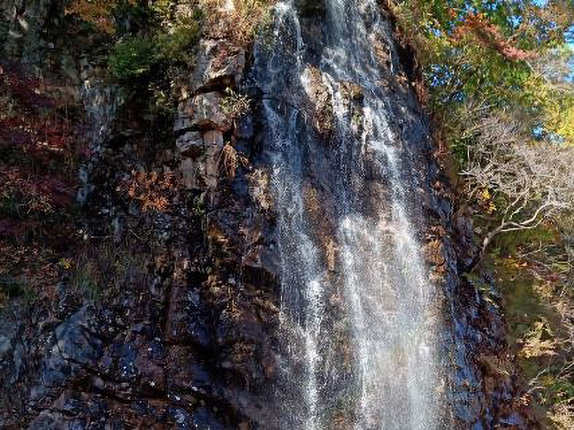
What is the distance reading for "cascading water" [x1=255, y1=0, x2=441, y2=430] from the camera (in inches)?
261

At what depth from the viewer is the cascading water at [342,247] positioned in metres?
6.63

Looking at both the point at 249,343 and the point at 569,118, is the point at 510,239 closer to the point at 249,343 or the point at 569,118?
the point at 569,118

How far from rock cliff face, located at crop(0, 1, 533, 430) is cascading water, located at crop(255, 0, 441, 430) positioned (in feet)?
0.49

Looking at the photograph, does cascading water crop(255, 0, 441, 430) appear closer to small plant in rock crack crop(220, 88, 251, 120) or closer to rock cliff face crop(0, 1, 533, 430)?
rock cliff face crop(0, 1, 533, 430)

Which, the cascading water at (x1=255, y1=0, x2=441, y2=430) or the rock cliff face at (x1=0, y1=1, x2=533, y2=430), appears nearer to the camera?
the rock cliff face at (x1=0, y1=1, x2=533, y2=430)

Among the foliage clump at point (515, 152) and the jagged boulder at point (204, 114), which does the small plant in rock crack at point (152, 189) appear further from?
the foliage clump at point (515, 152)

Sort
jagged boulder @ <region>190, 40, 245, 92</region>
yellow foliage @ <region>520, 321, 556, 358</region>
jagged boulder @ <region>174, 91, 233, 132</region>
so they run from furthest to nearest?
1. yellow foliage @ <region>520, 321, 556, 358</region>
2. jagged boulder @ <region>190, 40, 245, 92</region>
3. jagged boulder @ <region>174, 91, 233, 132</region>

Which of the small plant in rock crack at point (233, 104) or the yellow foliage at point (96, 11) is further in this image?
the yellow foliage at point (96, 11)

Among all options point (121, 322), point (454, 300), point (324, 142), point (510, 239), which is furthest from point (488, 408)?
point (121, 322)

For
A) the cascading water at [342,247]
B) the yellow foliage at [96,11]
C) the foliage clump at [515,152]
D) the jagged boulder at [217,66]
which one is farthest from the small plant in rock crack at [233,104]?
the foliage clump at [515,152]

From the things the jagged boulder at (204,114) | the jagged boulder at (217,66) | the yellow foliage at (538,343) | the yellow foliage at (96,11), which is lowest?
the yellow foliage at (538,343)

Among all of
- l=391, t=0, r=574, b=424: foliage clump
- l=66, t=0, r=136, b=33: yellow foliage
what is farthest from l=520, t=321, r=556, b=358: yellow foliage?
l=66, t=0, r=136, b=33: yellow foliage

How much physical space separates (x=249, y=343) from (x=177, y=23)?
5085 millimetres

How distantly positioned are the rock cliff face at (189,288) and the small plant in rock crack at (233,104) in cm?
4
